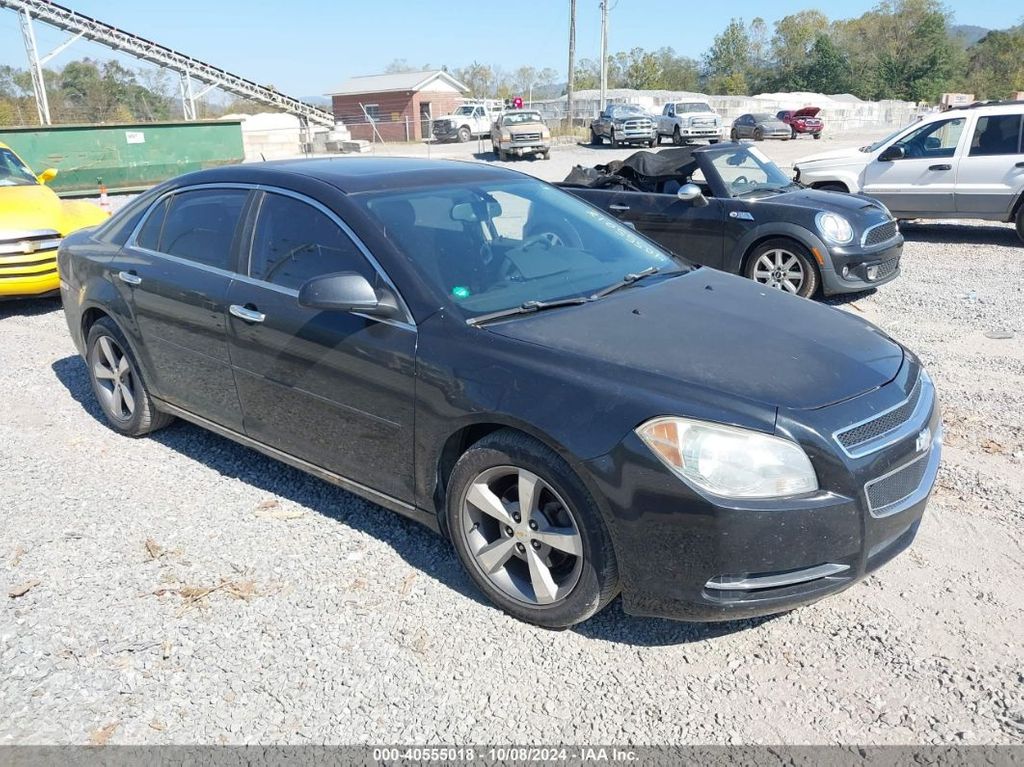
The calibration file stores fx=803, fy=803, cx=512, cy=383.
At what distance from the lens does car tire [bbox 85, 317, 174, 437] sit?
483cm

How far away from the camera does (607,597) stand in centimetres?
288

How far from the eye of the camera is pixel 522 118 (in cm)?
3147

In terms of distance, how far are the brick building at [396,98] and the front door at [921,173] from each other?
53339mm


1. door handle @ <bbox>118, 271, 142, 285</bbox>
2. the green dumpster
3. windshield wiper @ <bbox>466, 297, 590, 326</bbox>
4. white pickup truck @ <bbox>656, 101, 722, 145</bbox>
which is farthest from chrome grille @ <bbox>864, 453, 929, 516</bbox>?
white pickup truck @ <bbox>656, 101, 722, 145</bbox>

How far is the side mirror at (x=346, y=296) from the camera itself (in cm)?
323

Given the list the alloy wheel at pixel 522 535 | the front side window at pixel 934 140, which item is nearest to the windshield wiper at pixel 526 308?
the alloy wheel at pixel 522 535

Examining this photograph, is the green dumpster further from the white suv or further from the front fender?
the front fender

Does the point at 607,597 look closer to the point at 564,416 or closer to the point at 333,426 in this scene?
the point at 564,416

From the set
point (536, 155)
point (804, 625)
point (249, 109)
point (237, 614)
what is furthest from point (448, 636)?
point (249, 109)

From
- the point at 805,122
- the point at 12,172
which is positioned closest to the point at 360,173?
the point at 12,172

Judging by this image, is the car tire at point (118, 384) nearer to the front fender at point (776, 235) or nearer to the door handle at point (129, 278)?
the door handle at point (129, 278)

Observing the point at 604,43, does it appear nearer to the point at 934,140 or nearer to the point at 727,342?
the point at 934,140

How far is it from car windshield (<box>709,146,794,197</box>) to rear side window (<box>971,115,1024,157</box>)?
415 cm

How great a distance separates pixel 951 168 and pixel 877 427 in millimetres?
9951
